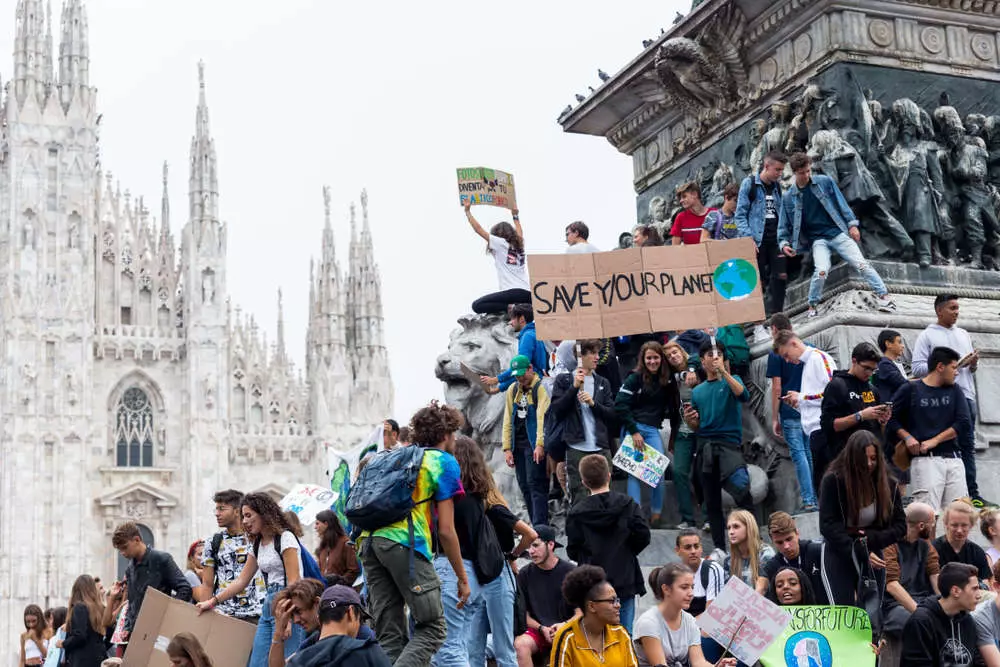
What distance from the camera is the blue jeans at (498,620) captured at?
6.51 metres

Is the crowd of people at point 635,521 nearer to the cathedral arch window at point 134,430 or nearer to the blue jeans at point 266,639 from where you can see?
the blue jeans at point 266,639

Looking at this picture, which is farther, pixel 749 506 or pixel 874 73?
pixel 874 73

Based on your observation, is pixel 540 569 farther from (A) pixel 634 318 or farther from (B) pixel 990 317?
(B) pixel 990 317

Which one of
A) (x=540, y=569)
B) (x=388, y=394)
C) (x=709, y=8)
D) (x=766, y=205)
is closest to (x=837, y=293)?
(x=766, y=205)

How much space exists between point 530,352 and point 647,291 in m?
0.97

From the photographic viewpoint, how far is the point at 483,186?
11.0m

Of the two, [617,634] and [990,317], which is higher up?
[990,317]

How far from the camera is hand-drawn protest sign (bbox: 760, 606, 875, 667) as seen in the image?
20.3ft

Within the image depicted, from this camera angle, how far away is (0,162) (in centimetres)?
4225

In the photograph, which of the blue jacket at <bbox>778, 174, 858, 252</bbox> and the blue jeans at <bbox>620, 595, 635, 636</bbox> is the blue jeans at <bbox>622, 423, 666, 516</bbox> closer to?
the blue jacket at <bbox>778, 174, 858, 252</bbox>

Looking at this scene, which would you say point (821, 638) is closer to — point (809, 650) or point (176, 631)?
point (809, 650)

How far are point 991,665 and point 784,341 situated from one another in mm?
2685

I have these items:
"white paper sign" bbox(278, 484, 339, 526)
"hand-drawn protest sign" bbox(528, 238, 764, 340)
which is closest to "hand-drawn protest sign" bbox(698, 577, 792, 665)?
"hand-drawn protest sign" bbox(528, 238, 764, 340)

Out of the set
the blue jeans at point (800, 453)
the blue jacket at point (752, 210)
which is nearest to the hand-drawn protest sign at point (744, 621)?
the blue jeans at point (800, 453)
